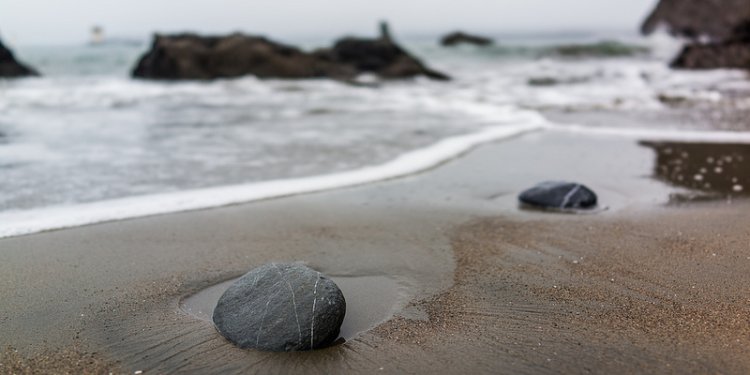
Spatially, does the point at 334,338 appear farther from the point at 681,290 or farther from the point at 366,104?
the point at 366,104

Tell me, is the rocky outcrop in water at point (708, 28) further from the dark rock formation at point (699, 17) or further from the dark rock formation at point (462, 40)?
the dark rock formation at point (462, 40)

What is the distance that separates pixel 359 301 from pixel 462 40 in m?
44.2

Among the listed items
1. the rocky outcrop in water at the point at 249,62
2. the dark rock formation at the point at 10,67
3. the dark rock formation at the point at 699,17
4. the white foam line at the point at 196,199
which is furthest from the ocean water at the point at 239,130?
the dark rock formation at the point at 699,17

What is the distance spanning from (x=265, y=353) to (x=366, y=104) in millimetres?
9866

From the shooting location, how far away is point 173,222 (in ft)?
13.9

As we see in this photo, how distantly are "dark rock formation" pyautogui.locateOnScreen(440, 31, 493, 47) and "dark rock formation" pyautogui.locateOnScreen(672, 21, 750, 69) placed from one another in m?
24.1

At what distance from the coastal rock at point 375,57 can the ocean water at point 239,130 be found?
1272 mm

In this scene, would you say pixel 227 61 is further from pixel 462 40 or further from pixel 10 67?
pixel 462 40

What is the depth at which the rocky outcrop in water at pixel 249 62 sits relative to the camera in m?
19.7

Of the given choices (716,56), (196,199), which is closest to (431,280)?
(196,199)

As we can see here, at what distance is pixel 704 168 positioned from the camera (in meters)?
5.84

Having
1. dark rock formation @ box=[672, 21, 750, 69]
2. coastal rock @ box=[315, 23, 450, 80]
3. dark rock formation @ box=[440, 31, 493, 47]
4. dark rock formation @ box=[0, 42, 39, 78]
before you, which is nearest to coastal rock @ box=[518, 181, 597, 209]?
coastal rock @ box=[315, 23, 450, 80]

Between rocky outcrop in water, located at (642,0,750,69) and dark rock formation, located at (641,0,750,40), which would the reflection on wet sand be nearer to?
rocky outcrop in water, located at (642,0,750,69)

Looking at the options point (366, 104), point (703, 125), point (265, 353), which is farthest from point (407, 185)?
point (366, 104)
